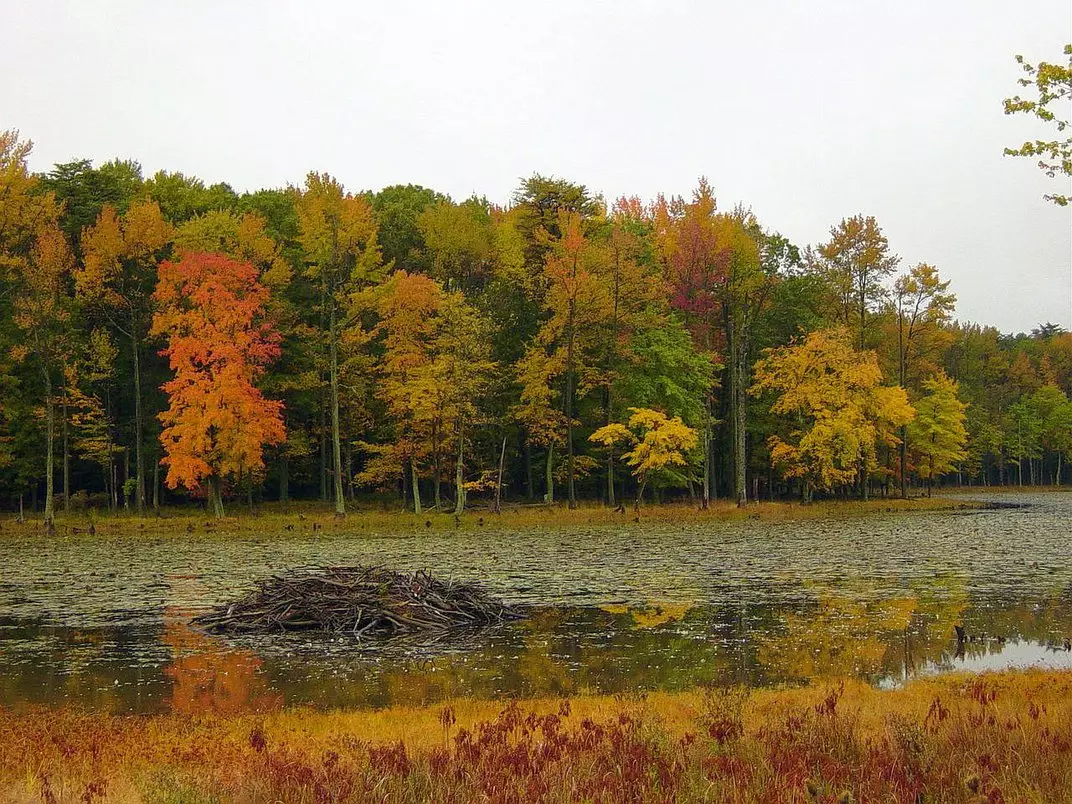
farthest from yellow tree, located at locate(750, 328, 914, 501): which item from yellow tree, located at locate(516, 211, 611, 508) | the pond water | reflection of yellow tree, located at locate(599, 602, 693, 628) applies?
reflection of yellow tree, located at locate(599, 602, 693, 628)

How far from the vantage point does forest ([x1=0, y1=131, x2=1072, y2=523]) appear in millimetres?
48125

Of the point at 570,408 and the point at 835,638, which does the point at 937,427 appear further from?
the point at 835,638

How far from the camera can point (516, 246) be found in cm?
5875

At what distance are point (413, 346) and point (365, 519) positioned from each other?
10.7 meters

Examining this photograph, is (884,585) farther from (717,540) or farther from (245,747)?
(245,747)

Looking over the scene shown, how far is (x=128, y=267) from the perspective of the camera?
5238 cm

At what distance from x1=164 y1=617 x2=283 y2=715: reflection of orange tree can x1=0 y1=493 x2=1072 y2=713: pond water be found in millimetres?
55

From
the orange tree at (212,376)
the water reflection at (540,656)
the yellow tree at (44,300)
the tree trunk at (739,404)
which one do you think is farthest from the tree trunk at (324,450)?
the water reflection at (540,656)

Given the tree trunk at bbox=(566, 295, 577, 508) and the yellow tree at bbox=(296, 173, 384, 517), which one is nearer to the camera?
the yellow tree at bbox=(296, 173, 384, 517)

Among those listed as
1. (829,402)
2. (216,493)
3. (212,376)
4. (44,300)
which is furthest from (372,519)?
(829,402)

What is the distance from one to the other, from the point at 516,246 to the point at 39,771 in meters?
52.4

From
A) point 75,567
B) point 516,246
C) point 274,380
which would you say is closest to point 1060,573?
point 75,567

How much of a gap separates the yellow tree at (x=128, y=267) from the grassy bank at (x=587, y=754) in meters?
42.5

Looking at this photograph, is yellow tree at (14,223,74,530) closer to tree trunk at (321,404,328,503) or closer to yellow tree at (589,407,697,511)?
tree trunk at (321,404,328,503)
